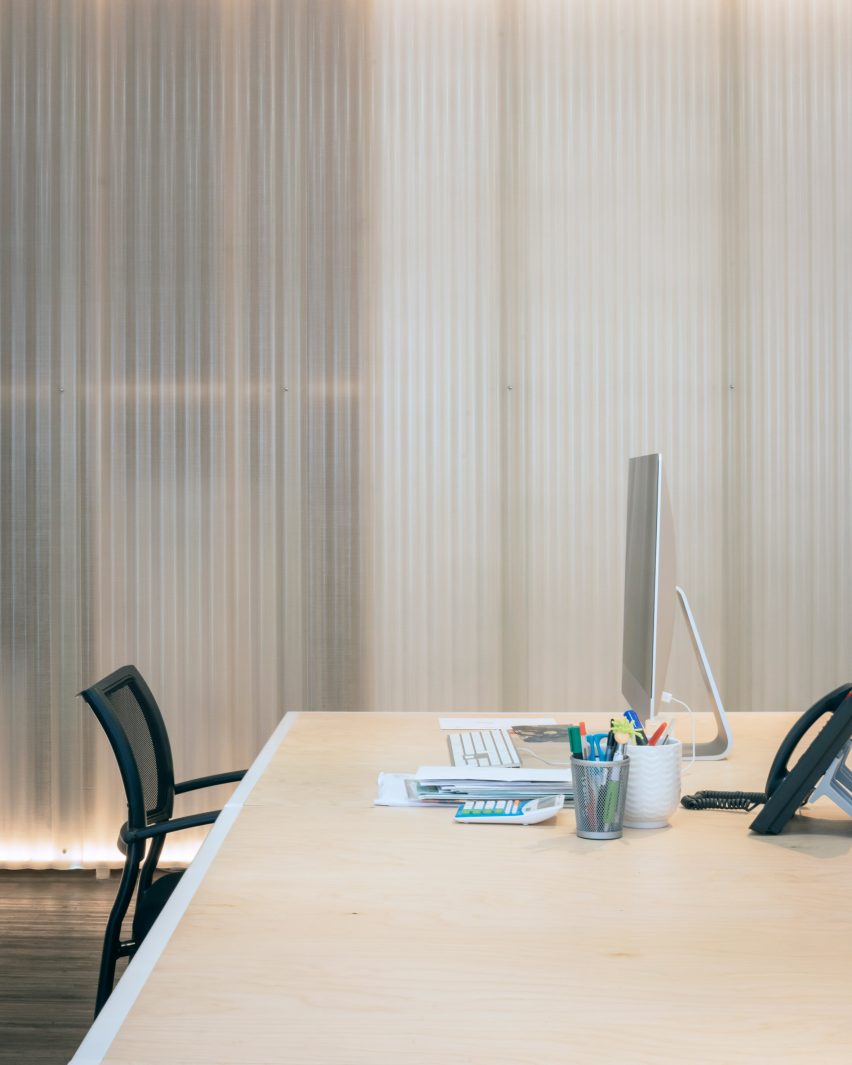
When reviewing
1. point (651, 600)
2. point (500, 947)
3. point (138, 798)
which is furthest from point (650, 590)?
point (138, 798)

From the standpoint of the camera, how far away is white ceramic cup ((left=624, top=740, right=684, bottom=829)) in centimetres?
156

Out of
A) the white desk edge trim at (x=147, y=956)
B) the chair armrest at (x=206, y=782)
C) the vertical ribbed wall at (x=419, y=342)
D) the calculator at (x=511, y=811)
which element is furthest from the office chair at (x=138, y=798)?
the vertical ribbed wall at (x=419, y=342)

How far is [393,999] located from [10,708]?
3195 mm

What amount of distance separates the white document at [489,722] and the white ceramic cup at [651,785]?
841 millimetres

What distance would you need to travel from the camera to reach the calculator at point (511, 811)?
1.59 m

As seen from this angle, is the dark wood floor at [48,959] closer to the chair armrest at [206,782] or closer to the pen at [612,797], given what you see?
the chair armrest at [206,782]

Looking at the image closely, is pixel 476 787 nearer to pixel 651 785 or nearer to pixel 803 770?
pixel 651 785

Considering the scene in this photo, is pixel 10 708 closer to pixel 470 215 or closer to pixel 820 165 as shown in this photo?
pixel 470 215

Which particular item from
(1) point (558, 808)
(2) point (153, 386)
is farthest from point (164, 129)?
(1) point (558, 808)

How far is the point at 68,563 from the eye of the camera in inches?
151

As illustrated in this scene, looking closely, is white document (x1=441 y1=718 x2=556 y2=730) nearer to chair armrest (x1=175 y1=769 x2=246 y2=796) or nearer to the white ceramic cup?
chair armrest (x1=175 y1=769 x2=246 y2=796)

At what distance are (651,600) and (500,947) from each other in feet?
2.55

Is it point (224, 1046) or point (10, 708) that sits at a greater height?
point (224, 1046)

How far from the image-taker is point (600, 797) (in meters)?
1.51
